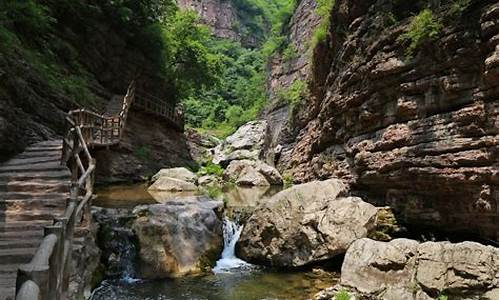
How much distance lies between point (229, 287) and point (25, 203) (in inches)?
185

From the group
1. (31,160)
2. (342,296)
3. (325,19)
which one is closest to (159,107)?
(325,19)

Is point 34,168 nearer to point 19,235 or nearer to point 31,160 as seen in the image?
point 31,160

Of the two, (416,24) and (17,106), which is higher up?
(416,24)

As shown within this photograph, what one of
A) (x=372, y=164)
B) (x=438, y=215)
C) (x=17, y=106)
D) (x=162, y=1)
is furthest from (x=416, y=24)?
(x=162, y=1)

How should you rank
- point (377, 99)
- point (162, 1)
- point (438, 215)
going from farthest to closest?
1. point (162, 1)
2. point (377, 99)
3. point (438, 215)

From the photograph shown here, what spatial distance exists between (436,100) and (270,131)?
2245cm

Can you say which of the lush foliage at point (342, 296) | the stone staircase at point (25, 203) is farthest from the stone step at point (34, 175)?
the lush foliage at point (342, 296)

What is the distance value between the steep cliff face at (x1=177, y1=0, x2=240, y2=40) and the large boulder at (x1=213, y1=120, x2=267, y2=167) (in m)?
38.8

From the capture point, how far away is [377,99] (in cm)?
1352

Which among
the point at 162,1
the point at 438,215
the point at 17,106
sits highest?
the point at 162,1

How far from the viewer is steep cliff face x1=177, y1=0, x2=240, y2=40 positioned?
69125 millimetres

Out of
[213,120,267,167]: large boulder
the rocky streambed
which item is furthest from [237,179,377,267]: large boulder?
[213,120,267,167]: large boulder

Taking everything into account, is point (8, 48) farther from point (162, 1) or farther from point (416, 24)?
point (162, 1)

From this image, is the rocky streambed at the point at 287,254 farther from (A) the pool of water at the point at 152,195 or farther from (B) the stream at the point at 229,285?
(A) the pool of water at the point at 152,195
